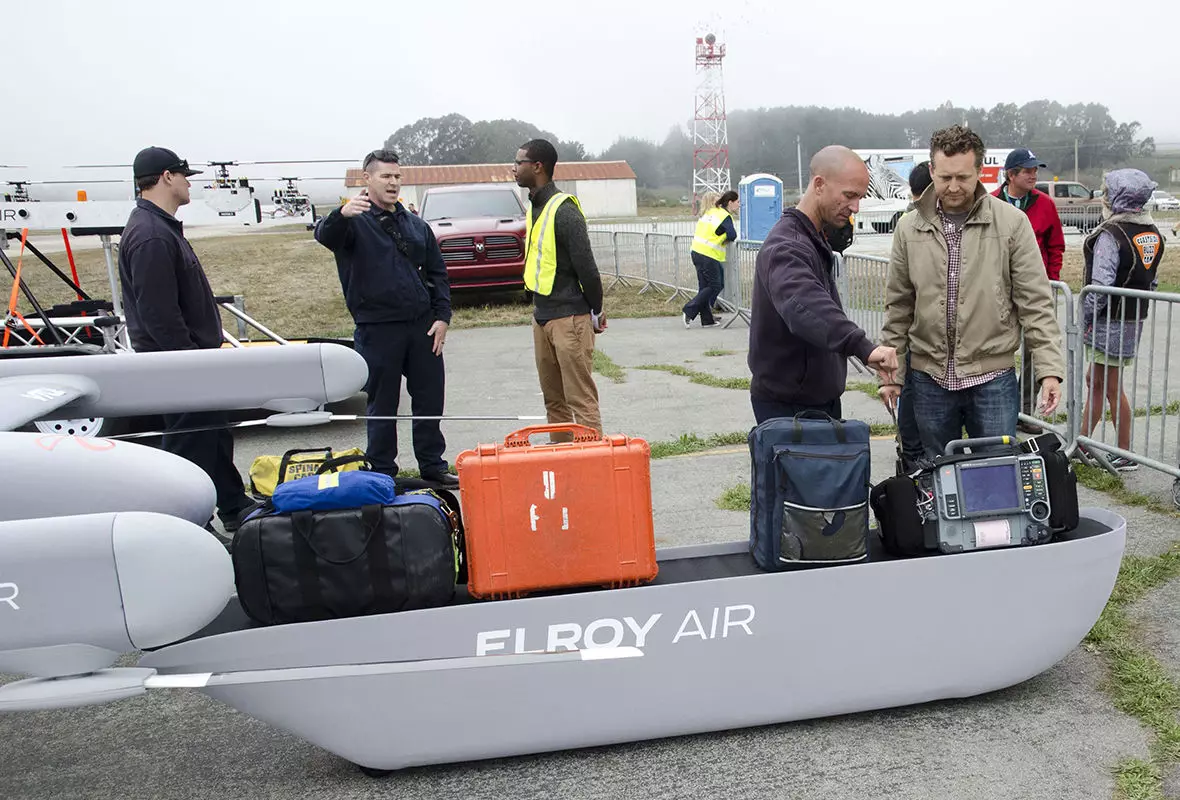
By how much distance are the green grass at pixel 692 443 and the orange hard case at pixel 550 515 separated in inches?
150

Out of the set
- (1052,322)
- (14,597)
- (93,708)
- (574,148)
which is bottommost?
(93,708)

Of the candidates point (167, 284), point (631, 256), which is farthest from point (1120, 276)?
point (631, 256)

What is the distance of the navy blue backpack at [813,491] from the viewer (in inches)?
119

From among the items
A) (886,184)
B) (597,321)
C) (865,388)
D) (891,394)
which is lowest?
(865,388)

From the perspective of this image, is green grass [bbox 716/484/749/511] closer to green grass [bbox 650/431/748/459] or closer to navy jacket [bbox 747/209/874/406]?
green grass [bbox 650/431/748/459]

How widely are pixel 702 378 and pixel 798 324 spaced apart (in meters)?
6.27

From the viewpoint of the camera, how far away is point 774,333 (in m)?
3.47

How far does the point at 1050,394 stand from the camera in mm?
3535

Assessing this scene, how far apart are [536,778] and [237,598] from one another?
46.7 inches

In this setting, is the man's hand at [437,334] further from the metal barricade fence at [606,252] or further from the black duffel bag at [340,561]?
the metal barricade fence at [606,252]

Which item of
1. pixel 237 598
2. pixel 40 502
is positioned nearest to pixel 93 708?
pixel 237 598

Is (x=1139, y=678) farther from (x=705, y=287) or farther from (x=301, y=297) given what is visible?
(x=301, y=297)

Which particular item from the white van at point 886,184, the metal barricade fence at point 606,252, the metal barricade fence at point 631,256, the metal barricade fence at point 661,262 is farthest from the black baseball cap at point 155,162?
the white van at point 886,184

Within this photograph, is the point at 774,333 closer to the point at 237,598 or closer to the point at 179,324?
the point at 237,598
